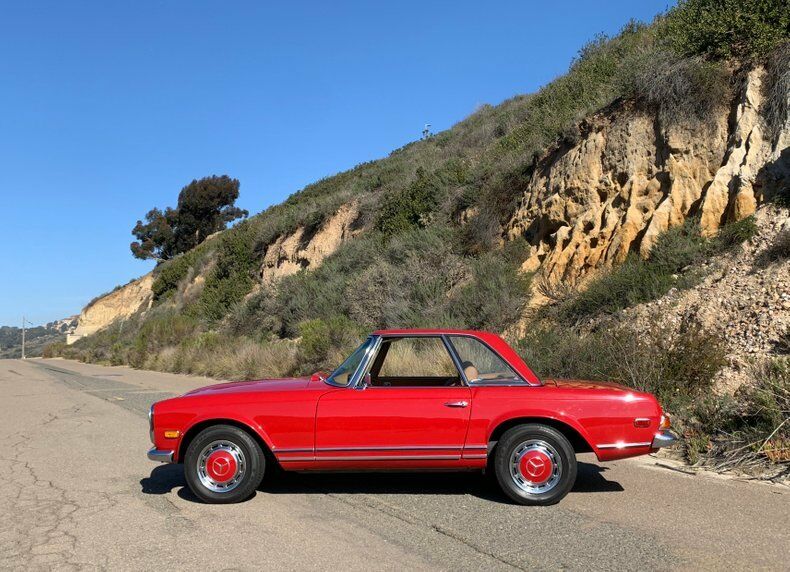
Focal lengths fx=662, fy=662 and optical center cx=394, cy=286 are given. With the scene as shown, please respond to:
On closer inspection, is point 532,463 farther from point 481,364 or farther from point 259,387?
point 259,387

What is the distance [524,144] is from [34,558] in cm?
1864

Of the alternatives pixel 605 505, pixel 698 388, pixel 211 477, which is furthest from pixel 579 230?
pixel 211 477

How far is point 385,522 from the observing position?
16.5 ft

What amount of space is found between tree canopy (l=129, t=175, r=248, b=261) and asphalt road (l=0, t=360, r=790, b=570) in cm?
5270

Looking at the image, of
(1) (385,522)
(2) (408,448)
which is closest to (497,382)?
(2) (408,448)

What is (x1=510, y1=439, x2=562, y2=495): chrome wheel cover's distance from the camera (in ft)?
17.7

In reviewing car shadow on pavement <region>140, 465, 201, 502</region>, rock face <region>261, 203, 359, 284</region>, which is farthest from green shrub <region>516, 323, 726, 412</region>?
rock face <region>261, 203, 359, 284</region>

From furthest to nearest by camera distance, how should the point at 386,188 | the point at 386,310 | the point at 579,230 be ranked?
the point at 386,188, the point at 386,310, the point at 579,230

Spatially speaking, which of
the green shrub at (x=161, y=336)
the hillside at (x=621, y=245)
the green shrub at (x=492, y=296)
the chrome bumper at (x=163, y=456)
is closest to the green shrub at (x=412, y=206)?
the hillside at (x=621, y=245)

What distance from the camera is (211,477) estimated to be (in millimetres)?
5590

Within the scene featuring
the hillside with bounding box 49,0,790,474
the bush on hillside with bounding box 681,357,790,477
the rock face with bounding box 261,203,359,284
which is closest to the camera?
the bush on hillside with bounding box 681,357,790,477

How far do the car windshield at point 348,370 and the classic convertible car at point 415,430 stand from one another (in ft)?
0.12

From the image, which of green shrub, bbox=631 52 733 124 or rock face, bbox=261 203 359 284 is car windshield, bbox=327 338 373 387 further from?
rock face, bbox=261 203 359 284

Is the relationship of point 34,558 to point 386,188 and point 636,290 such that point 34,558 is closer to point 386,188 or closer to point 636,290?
point 636,290
